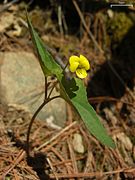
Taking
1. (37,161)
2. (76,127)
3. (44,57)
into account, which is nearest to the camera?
(44,57)

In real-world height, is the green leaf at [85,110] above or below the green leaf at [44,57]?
below

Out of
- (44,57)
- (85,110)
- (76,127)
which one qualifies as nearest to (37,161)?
(76,127)

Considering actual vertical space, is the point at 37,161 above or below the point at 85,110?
below

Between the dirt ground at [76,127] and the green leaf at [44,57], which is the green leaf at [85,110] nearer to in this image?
the green leaf at [44,57]

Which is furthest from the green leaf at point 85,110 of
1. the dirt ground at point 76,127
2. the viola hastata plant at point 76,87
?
the dirt ground at point 76,127

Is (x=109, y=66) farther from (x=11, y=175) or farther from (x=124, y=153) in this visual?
(x=11, y=175)

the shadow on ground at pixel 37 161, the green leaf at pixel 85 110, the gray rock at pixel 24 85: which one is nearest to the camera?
the green leaf at pixel 85 110

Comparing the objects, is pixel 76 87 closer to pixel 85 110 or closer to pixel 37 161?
pixel 85 110

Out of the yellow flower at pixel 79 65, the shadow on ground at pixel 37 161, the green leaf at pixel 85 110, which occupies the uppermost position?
the yellow flower at pixel 79 65
